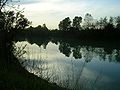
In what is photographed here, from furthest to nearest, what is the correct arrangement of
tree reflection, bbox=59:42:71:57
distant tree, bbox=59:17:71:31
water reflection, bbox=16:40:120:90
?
distant tree, bbox=59:17:71:31 → tree reflection, bbox=59:42:71:57 → water reflection, bbox=16:40:120:90

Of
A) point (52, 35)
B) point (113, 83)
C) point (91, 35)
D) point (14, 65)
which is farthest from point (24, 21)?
point (52, 35)

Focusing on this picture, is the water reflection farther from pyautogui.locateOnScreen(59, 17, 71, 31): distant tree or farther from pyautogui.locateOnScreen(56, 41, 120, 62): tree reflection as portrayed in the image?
pyautogui.locateOnScreen(59, 17, 71, 31): distant tree

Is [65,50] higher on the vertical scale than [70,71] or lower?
lower

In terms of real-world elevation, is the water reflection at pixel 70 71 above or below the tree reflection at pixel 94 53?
above

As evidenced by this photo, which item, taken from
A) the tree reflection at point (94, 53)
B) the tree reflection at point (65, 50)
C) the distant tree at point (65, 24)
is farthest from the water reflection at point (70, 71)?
the distant tree at point (65, 24)

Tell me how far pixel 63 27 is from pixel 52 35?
684 centimetres

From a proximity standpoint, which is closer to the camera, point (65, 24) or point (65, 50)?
point (65, 50)

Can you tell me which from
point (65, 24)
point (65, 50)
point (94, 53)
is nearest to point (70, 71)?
point (94, 53)

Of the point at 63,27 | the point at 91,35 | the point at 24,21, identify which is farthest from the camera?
the point at 63,27

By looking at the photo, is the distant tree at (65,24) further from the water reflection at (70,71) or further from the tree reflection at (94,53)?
the water reflection at (70,71)

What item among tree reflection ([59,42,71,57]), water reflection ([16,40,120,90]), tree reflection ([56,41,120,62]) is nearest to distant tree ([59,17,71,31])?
A: tree reflection ([59,42,71,57])

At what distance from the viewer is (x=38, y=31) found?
100375 millimetres

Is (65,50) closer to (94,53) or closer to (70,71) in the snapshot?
(94,53)

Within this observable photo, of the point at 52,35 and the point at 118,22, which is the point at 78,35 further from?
the point at 52,35
